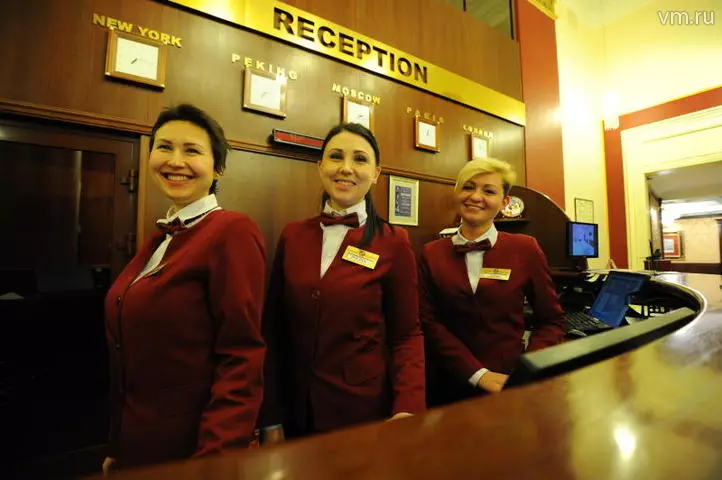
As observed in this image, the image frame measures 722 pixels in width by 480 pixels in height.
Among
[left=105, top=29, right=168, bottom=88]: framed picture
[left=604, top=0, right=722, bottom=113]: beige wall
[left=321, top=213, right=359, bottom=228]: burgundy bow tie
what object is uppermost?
[left=604, top=0, right=722, bottom=113]: beige wall

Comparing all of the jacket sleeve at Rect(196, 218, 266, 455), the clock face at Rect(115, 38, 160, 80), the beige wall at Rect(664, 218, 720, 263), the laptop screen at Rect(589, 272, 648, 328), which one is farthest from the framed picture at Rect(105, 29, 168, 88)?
the beige wall at Rect(664, 218, 720, 263)

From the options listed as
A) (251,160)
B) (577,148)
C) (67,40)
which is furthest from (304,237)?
(577,148)

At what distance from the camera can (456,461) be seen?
235mm

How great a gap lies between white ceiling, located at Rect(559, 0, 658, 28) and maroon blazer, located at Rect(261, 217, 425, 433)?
217 inches

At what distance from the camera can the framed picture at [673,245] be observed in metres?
13.3

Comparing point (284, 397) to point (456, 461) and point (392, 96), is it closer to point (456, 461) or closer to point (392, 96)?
point (456, 461)

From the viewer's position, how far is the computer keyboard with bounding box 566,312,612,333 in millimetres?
1579

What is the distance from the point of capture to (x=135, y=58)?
1.56m

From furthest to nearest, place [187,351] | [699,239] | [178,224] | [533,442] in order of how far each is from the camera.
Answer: [699,239] < [178,224] < [187,351] < [533,442]

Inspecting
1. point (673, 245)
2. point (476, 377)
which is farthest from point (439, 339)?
point (673, 245)

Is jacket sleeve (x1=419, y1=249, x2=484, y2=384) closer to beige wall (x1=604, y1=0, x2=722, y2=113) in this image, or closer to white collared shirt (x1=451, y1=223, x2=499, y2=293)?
white collared shirt (x1=451, y1=223, x2=499, y2=293)

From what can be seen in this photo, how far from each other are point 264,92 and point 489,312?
1717 mm

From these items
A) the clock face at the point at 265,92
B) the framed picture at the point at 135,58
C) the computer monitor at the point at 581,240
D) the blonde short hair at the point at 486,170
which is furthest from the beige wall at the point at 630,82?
the framed picture at the point at 135,58

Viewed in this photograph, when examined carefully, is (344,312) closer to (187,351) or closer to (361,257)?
(361,257)
